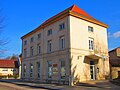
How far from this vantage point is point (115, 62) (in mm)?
35781

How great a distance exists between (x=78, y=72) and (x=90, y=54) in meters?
3.61

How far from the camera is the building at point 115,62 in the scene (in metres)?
32.5

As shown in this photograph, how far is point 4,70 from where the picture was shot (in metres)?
59.7

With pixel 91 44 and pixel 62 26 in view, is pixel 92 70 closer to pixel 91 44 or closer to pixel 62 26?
pixel 91 44

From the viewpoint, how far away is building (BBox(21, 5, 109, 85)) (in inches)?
1004

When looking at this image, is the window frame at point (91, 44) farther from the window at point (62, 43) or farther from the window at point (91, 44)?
the window at point (62, 43)

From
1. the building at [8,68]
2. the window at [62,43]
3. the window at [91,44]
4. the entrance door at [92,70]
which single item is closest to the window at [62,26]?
the window at [62,43]

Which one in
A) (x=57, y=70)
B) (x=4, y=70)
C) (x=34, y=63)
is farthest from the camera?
(x=4, y=70)

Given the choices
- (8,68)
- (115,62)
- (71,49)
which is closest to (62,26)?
(71,49)

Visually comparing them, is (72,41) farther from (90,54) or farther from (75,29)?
(90,54)

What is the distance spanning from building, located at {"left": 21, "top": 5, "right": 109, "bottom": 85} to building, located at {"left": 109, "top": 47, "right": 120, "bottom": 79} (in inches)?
126

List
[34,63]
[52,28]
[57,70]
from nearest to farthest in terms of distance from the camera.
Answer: [57,70] → [52,28] → [34,63]

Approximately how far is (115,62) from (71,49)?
14.0 meters

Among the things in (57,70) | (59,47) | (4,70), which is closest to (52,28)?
(59,47)
